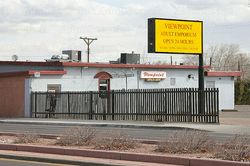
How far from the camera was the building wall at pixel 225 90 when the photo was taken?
49.6m

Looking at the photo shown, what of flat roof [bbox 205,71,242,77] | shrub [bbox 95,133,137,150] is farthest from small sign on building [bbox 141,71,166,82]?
shrub [bbox 95,133,137,150]

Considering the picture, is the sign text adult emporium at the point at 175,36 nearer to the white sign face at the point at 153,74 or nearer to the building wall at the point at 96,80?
the building wall at the point at 96,80

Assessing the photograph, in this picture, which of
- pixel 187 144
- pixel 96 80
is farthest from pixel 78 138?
pixel 96 80

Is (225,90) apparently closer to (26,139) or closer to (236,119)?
(236,119)

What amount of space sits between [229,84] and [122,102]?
19.7m

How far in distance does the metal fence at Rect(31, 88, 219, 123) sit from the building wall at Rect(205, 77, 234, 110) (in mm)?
17281

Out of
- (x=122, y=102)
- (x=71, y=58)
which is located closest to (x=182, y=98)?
(x=122, y=102)

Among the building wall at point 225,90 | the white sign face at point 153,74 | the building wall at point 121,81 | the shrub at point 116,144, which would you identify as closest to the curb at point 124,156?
the shrub at point 116,144

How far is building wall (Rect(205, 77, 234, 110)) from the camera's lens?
1951 inches

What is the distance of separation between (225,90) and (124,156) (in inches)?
1526

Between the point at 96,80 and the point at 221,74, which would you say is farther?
the point at 221,74

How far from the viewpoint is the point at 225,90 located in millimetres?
50125

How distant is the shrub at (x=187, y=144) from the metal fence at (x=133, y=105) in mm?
14654

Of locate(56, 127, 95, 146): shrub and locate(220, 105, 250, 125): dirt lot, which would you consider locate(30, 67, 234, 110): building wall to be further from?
locate(56, 127, 95, 146): shrub
